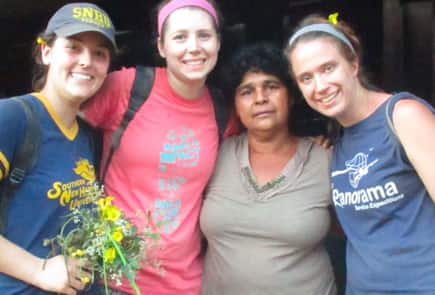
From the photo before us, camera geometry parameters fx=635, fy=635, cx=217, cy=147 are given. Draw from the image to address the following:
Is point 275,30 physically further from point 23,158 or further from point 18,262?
point 18,262

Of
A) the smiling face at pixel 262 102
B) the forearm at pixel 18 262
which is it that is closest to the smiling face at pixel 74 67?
the forearm at pixel 18 262

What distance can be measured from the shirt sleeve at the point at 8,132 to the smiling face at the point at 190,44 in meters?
0.76

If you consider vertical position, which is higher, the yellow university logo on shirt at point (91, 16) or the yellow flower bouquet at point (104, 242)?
the yellow university logo on shirt at point (91, 16)

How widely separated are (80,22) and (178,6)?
50 cm

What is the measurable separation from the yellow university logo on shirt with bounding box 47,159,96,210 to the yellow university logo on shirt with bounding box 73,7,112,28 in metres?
0.49

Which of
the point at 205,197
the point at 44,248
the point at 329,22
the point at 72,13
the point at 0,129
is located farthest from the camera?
the point at 205,197

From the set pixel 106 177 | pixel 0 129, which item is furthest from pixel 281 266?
pixel 0 129

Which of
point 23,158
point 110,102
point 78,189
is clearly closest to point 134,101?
point 110,102

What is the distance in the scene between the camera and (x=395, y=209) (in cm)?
212

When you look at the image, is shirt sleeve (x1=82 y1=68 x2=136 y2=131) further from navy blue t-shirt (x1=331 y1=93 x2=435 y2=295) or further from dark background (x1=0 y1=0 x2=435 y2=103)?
dark background (x1=0 y1=0 x2=435 y2=103)

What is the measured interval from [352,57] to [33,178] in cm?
121

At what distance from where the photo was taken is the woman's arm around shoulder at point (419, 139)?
2.02m

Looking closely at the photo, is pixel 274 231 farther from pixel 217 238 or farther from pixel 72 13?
pixel 72 13

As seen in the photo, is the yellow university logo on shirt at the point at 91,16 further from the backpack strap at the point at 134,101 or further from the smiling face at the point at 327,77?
the smiling face at the point at 327,77
